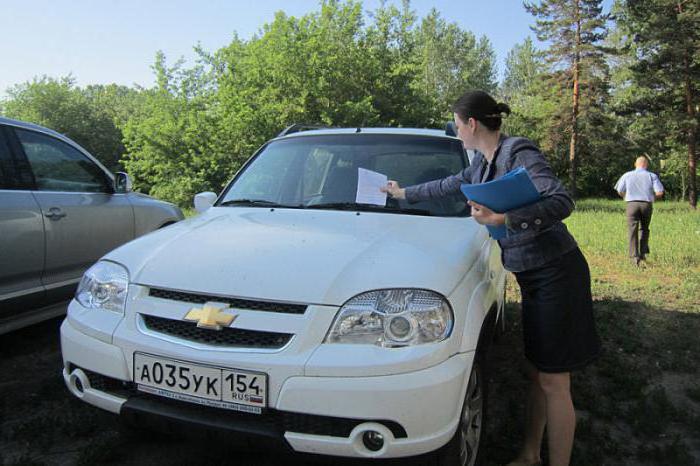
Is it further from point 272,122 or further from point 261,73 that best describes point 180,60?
point 272,122

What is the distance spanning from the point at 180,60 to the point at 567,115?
23658 mm

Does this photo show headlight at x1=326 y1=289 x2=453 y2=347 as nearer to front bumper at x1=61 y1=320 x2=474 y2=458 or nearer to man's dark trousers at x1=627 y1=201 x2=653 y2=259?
front bumper at x1=61 y1=320 x2=474 y2=458

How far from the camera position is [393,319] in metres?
2.02

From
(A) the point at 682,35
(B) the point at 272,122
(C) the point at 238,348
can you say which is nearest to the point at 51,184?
(C) the point at 238,348

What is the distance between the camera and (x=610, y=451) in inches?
116

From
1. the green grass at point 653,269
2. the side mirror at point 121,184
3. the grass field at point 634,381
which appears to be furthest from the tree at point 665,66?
the side mirror at point 121,184

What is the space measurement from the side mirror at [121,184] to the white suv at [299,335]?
259 centimetres

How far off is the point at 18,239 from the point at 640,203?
373 inches

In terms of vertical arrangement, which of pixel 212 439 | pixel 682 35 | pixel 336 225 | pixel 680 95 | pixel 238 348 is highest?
pixel 682 35

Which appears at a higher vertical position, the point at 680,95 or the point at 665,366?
the point at 680,95

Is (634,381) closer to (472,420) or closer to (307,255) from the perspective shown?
(472,420)

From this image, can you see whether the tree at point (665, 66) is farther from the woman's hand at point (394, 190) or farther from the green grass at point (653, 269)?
the woman's hand at point (394, 190)

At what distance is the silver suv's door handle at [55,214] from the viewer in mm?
4141

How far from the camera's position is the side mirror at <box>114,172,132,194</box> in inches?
198
